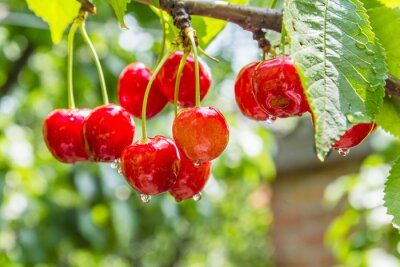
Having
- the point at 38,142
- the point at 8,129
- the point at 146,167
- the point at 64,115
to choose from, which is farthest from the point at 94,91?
the point at 146,167

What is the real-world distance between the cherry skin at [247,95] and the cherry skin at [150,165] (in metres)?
0.09

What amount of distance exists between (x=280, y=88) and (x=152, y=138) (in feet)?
0.59

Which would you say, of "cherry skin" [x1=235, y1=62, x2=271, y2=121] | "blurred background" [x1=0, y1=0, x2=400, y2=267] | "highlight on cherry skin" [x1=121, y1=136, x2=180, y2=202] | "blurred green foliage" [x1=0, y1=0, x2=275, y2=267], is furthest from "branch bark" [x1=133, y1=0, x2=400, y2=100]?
"blurred green foliage" [x1=0, y1=0, x2=275, y2=267]

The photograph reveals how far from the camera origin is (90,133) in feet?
2.71

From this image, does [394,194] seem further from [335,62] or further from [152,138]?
[152,138]

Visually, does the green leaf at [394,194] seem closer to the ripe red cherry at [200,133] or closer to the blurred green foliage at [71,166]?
the ripe red cherry at [200,133]

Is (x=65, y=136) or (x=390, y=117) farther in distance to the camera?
(x=65, y=136)

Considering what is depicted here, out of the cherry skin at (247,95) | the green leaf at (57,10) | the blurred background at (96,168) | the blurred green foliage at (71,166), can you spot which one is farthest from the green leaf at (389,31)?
the blurred green foliage at (71,166)

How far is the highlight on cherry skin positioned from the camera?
0.74m

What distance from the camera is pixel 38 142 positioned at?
144 inches

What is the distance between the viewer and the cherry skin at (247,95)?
75 centimetres

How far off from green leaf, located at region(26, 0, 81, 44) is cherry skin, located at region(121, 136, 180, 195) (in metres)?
0.23

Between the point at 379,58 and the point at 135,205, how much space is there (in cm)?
249

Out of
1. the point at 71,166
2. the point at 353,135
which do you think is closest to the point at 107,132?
the point at 353,135
